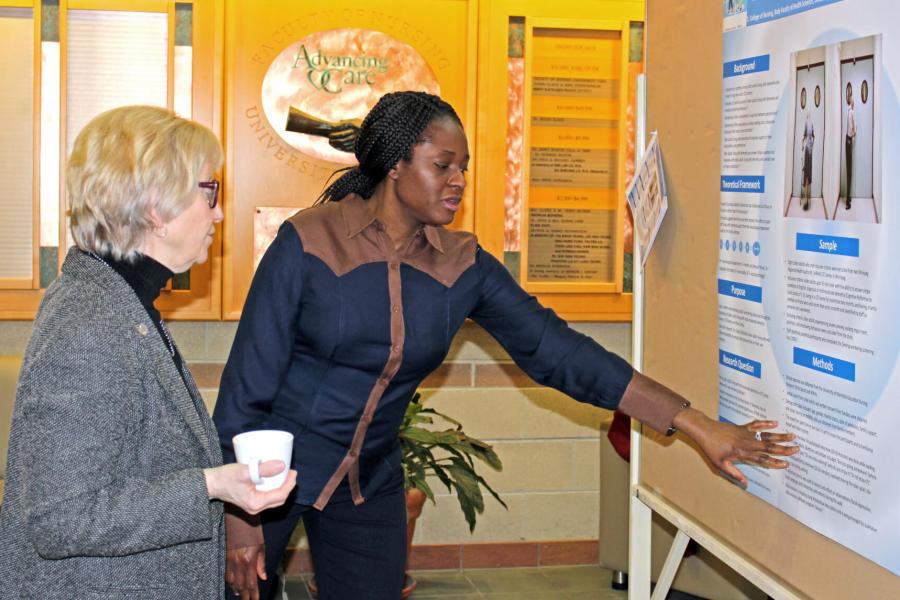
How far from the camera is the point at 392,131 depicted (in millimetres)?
2203

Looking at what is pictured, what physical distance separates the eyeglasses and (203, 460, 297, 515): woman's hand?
420mm

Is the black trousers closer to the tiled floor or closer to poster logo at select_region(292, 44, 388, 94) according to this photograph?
the tiled floor

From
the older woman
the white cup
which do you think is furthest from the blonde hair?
the white cup

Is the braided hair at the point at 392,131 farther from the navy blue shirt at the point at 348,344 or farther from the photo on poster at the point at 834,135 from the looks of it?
the photo on poster at the point at 834,135

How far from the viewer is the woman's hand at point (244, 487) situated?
1405 millimetres

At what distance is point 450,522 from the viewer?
427cm

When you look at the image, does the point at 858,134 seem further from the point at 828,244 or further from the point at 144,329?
the point at 144,329

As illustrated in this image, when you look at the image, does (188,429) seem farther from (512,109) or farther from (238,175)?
(512,109)

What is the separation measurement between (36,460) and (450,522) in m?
3.08

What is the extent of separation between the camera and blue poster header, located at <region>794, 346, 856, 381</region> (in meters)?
1.51

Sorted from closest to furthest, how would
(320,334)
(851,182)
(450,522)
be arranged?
(851,182)
(320,334)
(450,522)

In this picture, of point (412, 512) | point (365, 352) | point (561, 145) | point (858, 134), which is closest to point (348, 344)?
point (365, 352)

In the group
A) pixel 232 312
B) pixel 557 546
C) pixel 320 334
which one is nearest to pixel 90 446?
pixel 320 334

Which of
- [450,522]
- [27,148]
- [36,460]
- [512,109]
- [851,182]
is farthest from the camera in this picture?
[450,522]
